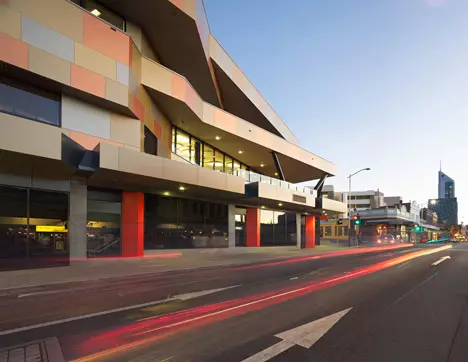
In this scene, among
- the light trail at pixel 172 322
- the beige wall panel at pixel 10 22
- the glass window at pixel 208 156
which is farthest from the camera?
the glass window at pixel 208 156

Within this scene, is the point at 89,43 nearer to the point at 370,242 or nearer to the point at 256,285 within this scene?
the point at 256,285

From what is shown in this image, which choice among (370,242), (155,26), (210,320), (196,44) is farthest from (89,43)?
(370,242)

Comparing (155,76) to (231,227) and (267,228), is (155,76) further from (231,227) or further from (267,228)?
(267,228)

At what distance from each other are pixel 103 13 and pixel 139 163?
9.33 metres

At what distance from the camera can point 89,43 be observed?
17.9 m

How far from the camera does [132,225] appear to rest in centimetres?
2192

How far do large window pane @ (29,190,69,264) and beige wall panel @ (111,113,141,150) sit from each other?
14.1ft

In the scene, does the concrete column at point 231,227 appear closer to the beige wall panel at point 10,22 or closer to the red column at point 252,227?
the red column at point 252,227

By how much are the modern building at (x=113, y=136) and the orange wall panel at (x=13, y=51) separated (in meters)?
0.04

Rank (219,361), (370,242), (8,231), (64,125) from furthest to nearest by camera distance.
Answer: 1. (370,242)
2. (64,125)
3. (8,231)
4. (219,361)

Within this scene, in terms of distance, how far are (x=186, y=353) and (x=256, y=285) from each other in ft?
22.6

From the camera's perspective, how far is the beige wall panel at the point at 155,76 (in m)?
21.7

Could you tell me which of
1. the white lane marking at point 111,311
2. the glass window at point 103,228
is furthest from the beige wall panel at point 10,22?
the white lane marking at point 111,311

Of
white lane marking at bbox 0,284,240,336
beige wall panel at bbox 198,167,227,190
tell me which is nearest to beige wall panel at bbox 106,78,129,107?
beige wall panel at bbox 198,167,227,190
